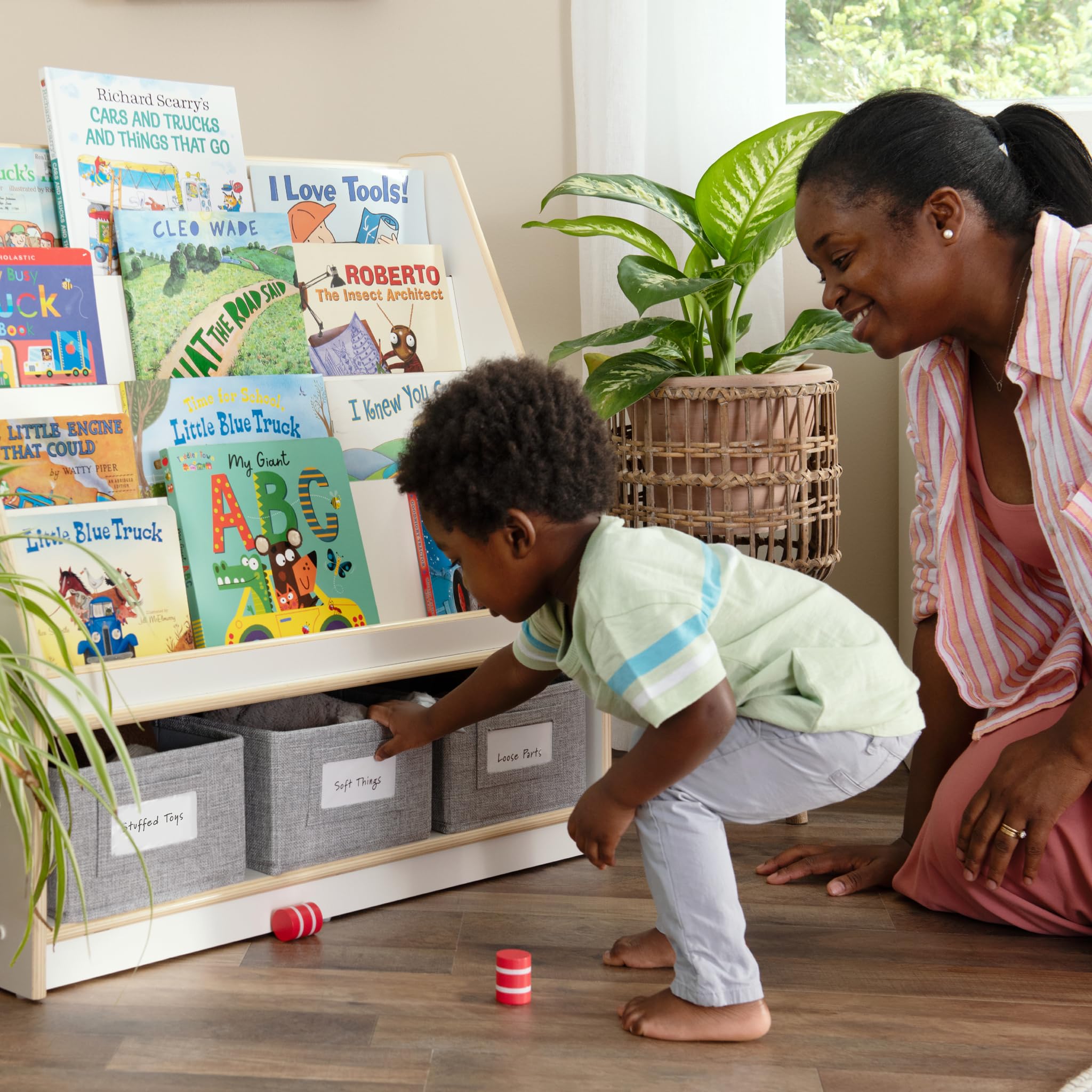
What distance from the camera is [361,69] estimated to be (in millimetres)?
2014

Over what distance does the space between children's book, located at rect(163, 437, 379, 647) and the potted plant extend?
0.39m

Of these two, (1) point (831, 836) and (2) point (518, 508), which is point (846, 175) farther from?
(1) point (831, 836)

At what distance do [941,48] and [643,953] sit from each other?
170cm

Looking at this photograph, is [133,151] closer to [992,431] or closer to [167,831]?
[167,831]

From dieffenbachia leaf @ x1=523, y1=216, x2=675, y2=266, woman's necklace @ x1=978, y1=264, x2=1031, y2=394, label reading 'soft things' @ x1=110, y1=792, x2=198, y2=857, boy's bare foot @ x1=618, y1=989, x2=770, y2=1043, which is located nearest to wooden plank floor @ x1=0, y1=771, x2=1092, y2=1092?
boy's bare foot @ x1=618, y1=989, x2=770, y2=1043

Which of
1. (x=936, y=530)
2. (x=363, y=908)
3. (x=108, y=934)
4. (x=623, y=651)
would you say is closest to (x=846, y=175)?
(x=936, y=530)

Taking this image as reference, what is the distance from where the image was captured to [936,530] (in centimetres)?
136

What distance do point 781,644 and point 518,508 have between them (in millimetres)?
286

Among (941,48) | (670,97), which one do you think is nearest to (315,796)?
(670,97)

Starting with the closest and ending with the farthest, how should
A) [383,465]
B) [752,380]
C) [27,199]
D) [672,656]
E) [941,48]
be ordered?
[672,656]
[27,199]
[383,465]
[752,380]
[941,48]

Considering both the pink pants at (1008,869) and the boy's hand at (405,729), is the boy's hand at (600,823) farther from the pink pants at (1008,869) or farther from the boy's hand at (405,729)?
the pink pants at (1008,869)

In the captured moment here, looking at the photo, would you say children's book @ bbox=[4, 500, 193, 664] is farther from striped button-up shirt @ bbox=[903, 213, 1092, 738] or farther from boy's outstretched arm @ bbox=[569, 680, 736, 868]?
striped button-up shirt @ bbox=[903, 213, 1092, 738]

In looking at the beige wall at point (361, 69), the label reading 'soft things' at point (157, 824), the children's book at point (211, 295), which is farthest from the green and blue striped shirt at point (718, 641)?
the beige wall at point (361, 69)

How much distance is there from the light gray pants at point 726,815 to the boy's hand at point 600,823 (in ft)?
0.08
